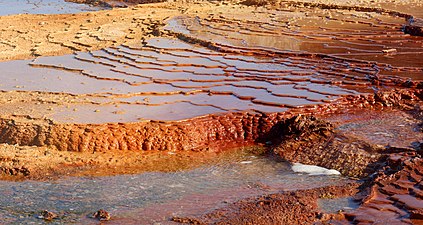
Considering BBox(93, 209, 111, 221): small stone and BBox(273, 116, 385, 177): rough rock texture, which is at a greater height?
BBox(273, 116, 385, 177): rough rock texture

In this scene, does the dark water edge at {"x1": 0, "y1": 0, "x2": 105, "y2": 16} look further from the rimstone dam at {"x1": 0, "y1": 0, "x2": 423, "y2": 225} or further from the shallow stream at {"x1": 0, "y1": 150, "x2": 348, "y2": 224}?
the shallow stream at {"x1": 0, "y1": 150, "x2": 348, "y2": 224}

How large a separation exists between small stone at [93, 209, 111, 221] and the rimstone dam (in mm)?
29

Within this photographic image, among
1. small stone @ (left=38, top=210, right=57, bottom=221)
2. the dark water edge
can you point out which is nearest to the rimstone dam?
small stone @ (left=38, top=210, right=57, bottom=221)

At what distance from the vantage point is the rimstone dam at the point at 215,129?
4.45m

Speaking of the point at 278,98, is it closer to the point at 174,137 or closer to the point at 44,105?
the point at 174,137

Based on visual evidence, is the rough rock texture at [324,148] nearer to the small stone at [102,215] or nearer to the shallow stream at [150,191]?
the shallow stream at [150,191]

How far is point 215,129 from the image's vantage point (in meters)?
5.98

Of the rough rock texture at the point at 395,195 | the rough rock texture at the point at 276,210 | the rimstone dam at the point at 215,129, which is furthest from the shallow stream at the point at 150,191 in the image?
the rough rock texture at the point at 395,195

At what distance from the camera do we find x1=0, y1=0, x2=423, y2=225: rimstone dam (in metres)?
4.45

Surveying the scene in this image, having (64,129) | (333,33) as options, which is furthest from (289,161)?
(333,33)

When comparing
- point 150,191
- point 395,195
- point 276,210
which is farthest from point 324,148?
point 150,191

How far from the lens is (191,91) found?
22.9 feet

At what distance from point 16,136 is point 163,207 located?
6.78ft

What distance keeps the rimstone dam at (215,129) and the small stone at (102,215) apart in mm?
29
